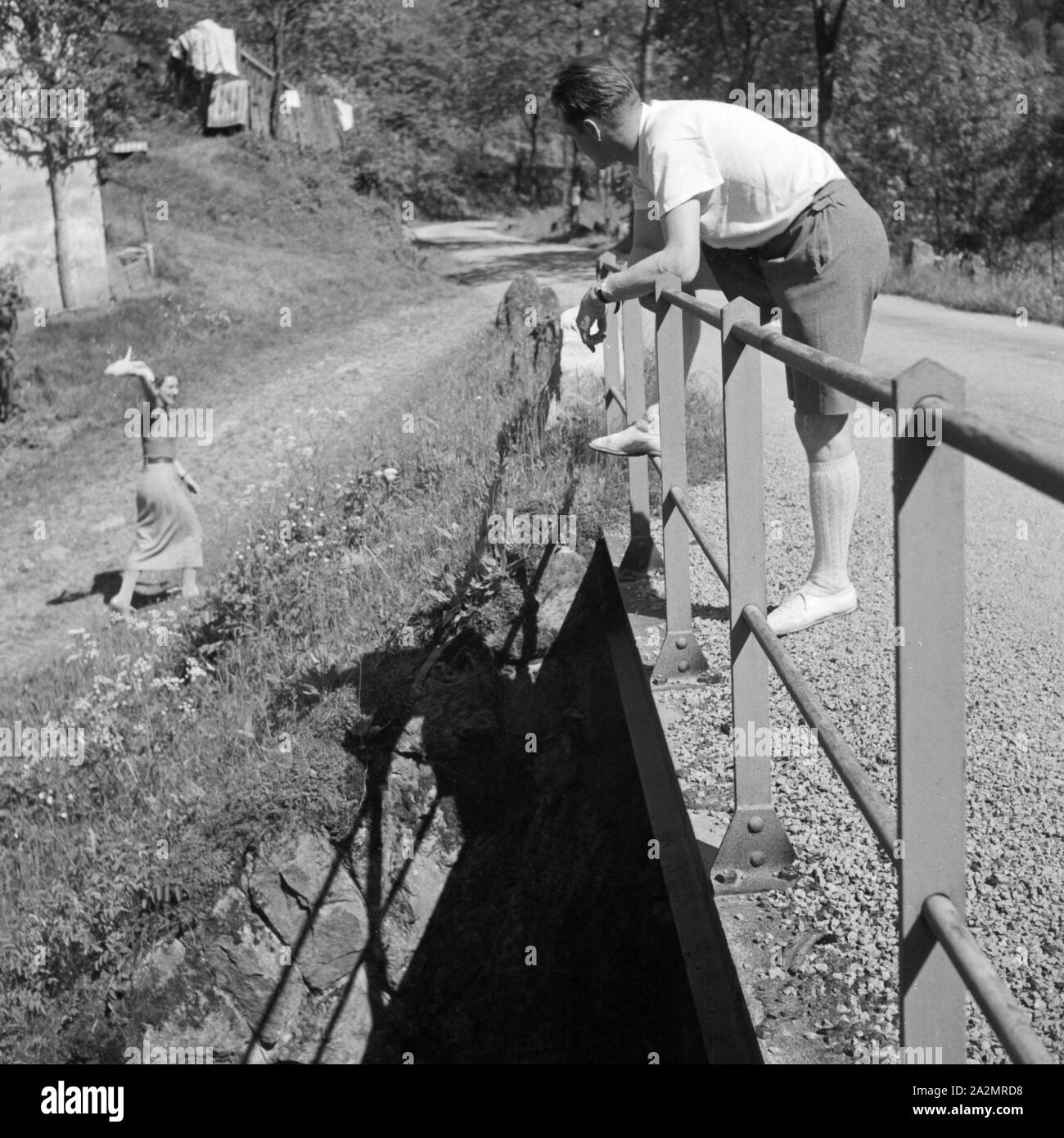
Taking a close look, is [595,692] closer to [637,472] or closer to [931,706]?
[637,472]

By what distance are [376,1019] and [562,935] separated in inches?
37.9

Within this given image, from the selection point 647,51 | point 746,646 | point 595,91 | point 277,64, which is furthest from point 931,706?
point 277,64

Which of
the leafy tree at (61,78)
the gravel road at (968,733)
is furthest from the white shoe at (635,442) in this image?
the leafy tree at (61,78)

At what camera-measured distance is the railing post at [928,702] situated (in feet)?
6.00

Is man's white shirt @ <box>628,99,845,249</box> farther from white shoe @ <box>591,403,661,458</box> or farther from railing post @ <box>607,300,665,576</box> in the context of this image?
railing post @ <box>607,300,665,576</box>

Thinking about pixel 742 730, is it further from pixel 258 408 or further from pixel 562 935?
pixel 258 408

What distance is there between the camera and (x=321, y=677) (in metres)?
6.93

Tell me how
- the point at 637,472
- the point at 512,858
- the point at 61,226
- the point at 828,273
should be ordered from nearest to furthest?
the point at 828,273, the point at 637,472, the point at 512,858, the point at 61,226

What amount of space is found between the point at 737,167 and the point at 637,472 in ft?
6.95

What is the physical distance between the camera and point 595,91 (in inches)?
160

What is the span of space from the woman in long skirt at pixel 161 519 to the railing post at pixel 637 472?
5.58 m

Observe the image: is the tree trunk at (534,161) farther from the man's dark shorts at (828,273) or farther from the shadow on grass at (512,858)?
the man's dark shorts at (828,273)

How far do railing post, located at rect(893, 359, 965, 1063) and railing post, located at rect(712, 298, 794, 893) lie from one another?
131 cm

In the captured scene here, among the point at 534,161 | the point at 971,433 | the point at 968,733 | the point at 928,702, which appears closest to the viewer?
the point at 971,433
